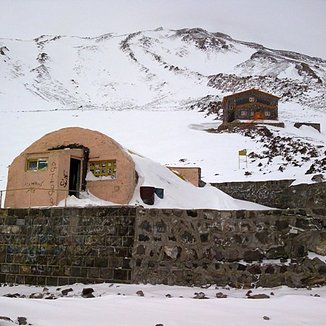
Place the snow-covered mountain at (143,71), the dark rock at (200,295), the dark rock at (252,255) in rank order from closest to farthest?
1. the dark rock at (200,295)
2. the dark rock at (252,255)
3. the snow-covered mountain at (143,71)

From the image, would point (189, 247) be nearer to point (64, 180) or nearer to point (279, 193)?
point (64, 180)

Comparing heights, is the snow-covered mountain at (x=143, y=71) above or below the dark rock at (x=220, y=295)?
above

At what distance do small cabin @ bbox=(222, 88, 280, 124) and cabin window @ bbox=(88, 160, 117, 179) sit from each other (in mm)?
27649

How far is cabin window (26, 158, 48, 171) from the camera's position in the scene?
12289 millimetres

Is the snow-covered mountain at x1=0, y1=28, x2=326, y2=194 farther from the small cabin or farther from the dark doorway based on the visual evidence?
the dark doorway

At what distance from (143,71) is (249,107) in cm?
5324

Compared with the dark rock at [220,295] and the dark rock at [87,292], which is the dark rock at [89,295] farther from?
the dark rock at [220,295]

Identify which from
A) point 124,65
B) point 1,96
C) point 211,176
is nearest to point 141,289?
point 211,176

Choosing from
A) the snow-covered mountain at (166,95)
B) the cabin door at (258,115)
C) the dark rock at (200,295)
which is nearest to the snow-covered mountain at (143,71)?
the snow-covered mountain at (166,95)

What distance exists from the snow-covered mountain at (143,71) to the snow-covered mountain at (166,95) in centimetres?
21


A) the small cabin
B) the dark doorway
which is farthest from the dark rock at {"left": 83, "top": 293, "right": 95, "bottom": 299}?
the small cabin

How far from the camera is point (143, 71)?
9025 cm

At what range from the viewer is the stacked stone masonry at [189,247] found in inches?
289

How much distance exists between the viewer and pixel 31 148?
12.8 m
